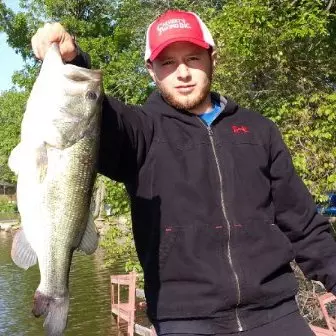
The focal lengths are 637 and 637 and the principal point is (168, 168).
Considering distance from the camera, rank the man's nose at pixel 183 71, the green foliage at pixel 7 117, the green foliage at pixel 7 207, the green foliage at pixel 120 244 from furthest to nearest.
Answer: the green foliage at pixel 7 207 < the green foliage at pixel 7 117 < the green foliage at pixel 120 244 < the man's nose at pixel 183 71

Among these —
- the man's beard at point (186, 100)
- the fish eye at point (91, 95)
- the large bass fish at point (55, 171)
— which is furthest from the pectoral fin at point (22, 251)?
the man's beard at point (186, 100)

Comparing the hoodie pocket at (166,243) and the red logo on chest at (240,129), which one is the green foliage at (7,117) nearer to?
the red logo on chest at (240,129)

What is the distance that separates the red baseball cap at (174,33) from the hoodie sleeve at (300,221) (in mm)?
574

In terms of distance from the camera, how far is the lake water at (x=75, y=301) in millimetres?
14023

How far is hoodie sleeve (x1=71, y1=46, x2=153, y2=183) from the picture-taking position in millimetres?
2555

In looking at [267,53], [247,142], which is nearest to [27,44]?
[267,53]

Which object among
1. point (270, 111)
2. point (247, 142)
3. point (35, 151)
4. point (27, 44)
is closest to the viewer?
point (35, 151)

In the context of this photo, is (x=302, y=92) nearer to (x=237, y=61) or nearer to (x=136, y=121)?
(x=237, y=61)

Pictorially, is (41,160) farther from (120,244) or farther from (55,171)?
(120,244)

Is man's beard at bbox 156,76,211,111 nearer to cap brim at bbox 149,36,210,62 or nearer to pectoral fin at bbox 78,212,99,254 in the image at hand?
cap brim at bbox 149,36,210,62

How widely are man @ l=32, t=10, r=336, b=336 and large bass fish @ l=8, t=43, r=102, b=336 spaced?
151mm

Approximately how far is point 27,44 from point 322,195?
79.1 feet

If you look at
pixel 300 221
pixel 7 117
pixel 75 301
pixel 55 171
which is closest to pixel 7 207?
pixel 7 117

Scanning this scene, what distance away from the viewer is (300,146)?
352 inches
